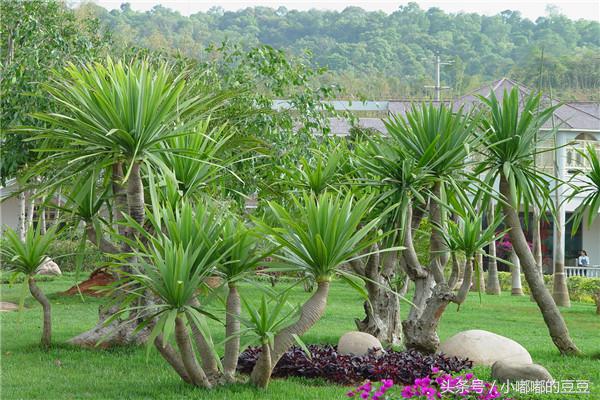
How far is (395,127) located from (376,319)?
328cm

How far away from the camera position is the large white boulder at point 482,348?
33.0ft

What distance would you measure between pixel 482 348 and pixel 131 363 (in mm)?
4229

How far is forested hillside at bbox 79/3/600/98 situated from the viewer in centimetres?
5478

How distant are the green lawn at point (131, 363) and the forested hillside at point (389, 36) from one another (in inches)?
1372

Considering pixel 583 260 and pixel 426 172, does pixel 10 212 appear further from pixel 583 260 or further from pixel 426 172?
pixel 426 172

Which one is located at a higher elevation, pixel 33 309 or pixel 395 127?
pixel 395 127

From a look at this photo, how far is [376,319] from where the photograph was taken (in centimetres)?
1205

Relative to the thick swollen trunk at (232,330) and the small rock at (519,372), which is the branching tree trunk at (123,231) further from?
the small rock at (519,372)

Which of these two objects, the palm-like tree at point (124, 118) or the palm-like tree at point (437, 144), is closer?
the palm-like tree at point (124, 118)

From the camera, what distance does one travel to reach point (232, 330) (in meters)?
8.39

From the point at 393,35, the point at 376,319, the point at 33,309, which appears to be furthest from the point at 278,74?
the point at 393,35

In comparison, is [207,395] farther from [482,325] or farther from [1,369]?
[482,325]

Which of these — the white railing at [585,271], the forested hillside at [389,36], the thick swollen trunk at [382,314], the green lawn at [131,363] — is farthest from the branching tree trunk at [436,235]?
the forested hillside at [389,36]

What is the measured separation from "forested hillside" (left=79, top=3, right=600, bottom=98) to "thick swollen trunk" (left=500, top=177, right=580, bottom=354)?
3951cm
